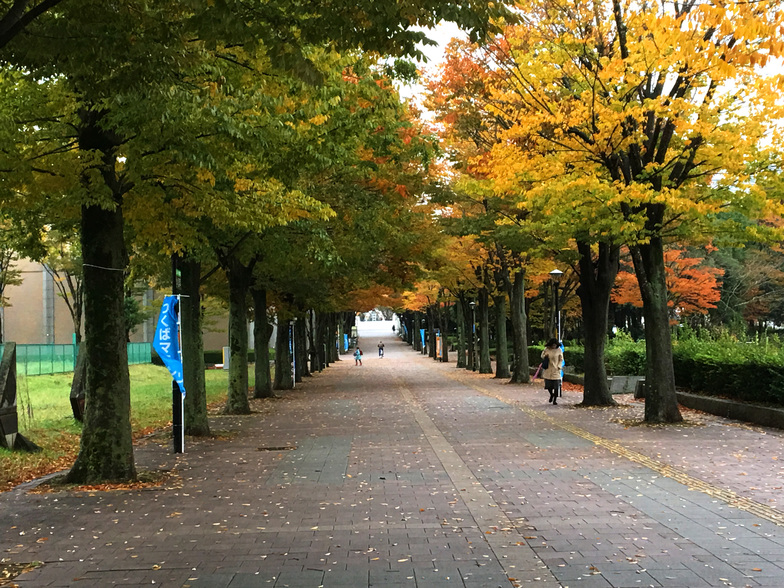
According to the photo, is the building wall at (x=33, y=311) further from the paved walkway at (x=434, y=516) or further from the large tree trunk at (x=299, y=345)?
the paved walkway at (x=434, y=516)

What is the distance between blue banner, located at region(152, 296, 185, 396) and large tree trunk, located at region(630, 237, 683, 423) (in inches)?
326

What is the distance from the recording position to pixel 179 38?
6902 mm

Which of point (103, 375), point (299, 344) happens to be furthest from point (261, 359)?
point (103, 375)

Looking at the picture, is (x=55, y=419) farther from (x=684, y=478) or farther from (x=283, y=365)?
(x=684, y=478)

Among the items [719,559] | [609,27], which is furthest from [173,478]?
[609,27]

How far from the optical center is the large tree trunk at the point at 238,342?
63.4 ft

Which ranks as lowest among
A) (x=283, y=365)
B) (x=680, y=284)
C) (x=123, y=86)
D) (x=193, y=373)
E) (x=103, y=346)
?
(x=283, y=365)

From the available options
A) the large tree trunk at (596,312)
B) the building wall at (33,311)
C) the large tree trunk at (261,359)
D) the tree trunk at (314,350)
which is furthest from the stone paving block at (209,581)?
the building wall at (33,311)

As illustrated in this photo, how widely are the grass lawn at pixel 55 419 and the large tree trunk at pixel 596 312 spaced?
1002 cm

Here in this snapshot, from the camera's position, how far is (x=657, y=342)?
1494 cm

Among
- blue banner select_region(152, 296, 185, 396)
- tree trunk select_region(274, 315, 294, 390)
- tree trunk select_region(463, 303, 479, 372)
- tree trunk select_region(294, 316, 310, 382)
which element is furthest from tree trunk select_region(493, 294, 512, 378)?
blue banner select_region(152, 296, 185, 396)

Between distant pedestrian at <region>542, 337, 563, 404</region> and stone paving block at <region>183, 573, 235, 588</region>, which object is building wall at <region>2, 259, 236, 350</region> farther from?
stone paving block at <region>183, 573, 235, 588</region>

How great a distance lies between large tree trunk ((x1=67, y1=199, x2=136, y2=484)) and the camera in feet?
31.4

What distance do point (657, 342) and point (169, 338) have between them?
8.84 meters
